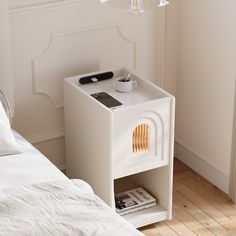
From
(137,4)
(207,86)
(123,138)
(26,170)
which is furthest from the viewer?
(207,86)

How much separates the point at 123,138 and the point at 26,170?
1.66ft

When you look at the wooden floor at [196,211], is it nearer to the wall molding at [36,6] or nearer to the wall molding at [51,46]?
the wall molding at [51,46]

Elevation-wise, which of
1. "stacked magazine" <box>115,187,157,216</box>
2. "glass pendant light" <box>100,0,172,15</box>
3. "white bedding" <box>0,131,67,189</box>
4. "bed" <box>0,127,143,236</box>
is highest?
"glass pendant light" <box>100,0,172,15</box>

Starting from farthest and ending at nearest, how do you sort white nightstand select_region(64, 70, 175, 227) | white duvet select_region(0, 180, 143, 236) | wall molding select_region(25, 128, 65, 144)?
→ 1. wall molding select_region(25, 128, 65, 144)
2. white nightstand select_region(64, 70, 175, 227)
3. white duvet select_region(0, 180, 143, 236)

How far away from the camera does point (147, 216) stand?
3.43 meters

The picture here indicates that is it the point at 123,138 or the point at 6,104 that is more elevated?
the point at 6,104

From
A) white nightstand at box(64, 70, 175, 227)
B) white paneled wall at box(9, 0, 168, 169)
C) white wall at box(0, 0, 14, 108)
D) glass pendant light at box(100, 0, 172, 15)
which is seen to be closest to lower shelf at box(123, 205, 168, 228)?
white nightstand at box(64, 70, 175, 227)

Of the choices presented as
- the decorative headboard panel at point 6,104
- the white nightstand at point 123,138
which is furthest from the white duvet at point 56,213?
the decorative headboard panel at point 6,104

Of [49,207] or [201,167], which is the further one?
[201,167]

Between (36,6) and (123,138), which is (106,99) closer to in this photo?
(123,138)

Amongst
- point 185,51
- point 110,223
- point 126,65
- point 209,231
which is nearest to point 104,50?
point 126,65

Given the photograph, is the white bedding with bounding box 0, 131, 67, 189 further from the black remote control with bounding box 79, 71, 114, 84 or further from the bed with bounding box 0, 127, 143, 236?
the black remote control with bounding box 79, 71, 114, 84

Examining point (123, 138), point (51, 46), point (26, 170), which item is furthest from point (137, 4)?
point (51, 46)

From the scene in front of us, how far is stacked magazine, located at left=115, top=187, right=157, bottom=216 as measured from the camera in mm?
3434
